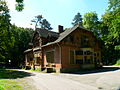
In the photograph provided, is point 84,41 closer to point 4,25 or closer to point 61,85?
point 4,25

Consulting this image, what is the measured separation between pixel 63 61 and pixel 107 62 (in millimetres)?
26877

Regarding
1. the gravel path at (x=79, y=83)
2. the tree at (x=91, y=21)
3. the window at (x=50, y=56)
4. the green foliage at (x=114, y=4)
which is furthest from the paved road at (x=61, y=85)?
the tree at (x=91, y=21)

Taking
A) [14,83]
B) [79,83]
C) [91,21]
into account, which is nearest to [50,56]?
[14,83]

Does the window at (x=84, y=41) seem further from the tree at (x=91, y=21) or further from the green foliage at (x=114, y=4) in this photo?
the tree at (x=91, y=21)

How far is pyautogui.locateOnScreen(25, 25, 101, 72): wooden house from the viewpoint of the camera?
23.0 metres

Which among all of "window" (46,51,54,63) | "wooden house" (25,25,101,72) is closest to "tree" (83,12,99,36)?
"wooden house" (25,25,101,72)

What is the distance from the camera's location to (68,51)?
2366 centimetres

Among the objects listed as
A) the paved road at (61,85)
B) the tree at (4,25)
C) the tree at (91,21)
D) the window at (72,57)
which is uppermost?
the tree at (91,21)

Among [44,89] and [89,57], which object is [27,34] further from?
[44,89]

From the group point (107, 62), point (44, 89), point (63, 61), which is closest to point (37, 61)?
point (63, 61)

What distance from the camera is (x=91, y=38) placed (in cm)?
2877

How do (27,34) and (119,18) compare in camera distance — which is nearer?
(119,18)

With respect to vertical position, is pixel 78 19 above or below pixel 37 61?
above

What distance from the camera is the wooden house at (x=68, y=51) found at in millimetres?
23031
